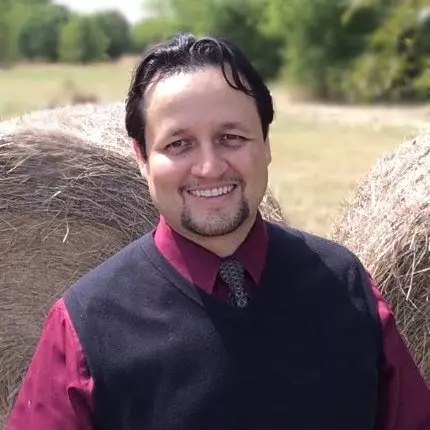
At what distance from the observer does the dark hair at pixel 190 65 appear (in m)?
1.57

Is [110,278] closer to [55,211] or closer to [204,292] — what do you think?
[204,292]

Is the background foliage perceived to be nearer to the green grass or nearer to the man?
the green grass

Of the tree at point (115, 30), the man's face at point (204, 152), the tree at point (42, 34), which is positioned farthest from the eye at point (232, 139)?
the tree at point (42, 34)

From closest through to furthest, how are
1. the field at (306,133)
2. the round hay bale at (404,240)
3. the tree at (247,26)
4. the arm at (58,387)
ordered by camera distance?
1. the arm at (58,387)
2. the round hay bale at (404,240)
3. the field at (306,133)
4. the tree at (247,26)

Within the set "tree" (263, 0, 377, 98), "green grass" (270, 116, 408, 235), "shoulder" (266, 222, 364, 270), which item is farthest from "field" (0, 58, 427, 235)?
"tree" (263, 0, 377, 98)

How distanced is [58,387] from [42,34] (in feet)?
24.9

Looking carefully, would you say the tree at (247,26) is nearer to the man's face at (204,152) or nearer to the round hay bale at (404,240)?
the round hay bale at (404,240)

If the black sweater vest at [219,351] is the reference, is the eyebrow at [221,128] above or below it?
above

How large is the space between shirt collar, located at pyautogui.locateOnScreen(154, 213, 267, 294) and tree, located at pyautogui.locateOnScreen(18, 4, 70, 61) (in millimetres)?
7054

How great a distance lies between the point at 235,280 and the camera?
1.60 metres

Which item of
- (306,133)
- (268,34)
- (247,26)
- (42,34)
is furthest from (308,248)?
(247,26)

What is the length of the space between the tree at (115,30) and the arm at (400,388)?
22.0 ft

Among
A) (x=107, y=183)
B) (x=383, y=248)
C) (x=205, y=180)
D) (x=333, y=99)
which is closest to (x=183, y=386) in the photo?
(x=205, y=180)

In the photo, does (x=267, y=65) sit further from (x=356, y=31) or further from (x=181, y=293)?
(x=181, y=293)
